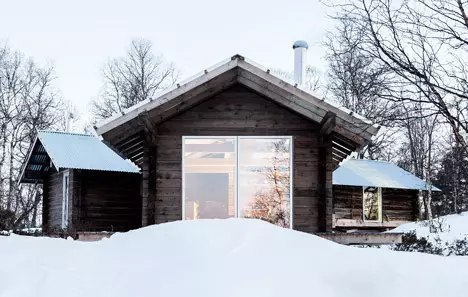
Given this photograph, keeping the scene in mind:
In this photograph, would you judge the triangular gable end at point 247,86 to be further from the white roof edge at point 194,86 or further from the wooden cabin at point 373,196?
the wooden cabin at point 373,196

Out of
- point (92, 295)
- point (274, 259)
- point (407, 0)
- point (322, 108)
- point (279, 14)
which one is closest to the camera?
point (92, 295)

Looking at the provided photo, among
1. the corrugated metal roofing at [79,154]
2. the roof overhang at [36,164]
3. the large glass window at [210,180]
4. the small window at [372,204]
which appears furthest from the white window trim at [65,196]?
the small window at [372,204]

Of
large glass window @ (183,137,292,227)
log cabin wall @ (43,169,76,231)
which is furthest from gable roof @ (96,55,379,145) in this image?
log cabin wall @ (43,169,76,231)

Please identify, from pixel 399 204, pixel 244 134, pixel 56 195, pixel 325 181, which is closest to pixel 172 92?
pixel 244 134

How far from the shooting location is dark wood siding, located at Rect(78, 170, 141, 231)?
667 inches

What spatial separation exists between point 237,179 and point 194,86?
178 cm

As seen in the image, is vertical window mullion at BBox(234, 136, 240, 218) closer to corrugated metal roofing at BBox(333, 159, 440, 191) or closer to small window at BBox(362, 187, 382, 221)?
corrugated metal roofing at BBox(333, 159, 440, 191)

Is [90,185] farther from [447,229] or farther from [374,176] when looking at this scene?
[374,176]

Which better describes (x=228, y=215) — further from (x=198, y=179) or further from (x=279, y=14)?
(x=279, y=14)

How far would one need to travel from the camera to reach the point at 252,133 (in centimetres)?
966

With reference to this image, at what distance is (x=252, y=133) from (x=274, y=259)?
5584 millimetres

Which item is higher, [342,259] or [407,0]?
[407,0]

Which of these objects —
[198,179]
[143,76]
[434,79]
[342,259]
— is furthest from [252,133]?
[143,76]

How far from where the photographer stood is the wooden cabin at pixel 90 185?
16.7 m
